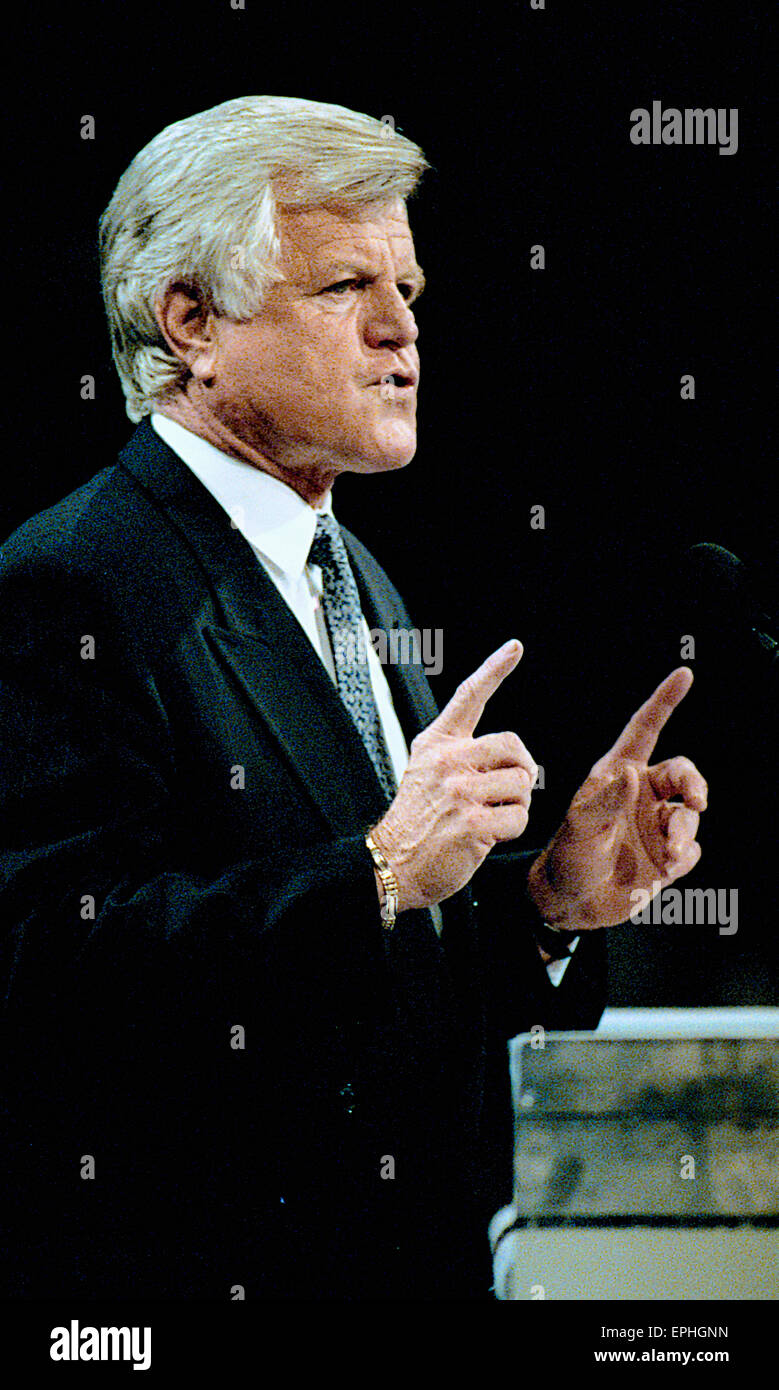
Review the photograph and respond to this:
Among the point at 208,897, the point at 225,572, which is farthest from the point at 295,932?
the point at 225,572

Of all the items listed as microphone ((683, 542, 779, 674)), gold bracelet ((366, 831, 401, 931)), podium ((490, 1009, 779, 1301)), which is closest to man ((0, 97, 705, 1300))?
gold bracelet ((366, 831, 401, 931))

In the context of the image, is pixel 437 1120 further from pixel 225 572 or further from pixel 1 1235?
pixel 225 572

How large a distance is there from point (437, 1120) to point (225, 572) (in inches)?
25.0

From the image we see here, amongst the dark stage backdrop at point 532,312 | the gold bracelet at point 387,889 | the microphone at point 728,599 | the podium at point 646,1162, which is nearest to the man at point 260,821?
the gold bracelet at point 387,889

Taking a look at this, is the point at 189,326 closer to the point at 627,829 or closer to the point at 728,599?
the point at 728,599

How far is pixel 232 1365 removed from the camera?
135cm

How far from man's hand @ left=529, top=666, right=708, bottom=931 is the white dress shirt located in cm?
18

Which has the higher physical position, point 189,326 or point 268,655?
point 189,326

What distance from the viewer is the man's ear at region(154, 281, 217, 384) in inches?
59.9

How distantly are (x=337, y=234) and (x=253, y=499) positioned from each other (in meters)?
0.31

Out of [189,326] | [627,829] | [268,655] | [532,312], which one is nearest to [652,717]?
[627,829]

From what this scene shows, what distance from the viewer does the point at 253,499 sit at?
4.92 ft

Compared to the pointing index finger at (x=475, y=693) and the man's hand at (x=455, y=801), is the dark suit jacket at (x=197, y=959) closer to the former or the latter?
the man's hand at (x=455, y=801)

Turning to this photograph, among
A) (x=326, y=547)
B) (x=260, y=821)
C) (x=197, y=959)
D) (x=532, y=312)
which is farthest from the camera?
(x=532, y=312)
